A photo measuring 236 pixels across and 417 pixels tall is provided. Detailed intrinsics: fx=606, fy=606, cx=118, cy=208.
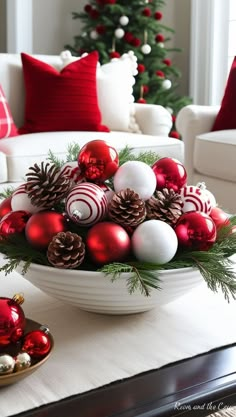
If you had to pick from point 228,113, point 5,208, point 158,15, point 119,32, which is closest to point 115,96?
point 228,113

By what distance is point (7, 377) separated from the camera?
710 mm

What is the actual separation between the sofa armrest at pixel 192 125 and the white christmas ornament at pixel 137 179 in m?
1.94

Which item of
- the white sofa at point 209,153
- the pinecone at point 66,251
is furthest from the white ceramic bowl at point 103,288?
the white sofa at point 209,153

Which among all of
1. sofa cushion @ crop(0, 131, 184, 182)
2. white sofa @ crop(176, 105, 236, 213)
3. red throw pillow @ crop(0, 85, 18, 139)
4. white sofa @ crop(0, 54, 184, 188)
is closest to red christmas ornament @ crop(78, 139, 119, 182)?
sofa cushion @ crop(0, 131, 184, 182)

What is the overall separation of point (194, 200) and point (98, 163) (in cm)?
17

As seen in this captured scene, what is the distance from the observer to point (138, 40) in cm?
407

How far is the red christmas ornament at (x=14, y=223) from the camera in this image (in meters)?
0.93

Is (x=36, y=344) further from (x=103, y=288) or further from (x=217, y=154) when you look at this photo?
(x=217, y=154)

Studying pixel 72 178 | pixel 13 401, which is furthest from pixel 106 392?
pixel 72 178

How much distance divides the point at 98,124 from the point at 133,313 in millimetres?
2027

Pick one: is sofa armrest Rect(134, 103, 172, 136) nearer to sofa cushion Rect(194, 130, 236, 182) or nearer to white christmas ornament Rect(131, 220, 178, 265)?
sofa cushion Rect(194, 130, 236, 182)

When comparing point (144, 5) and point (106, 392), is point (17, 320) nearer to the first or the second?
point (106, 392)

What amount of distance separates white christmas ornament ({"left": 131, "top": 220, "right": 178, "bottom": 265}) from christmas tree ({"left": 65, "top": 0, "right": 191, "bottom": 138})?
10.4 feet

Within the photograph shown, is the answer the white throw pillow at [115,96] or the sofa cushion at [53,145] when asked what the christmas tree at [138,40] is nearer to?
the white throw pillow at [115,96]
